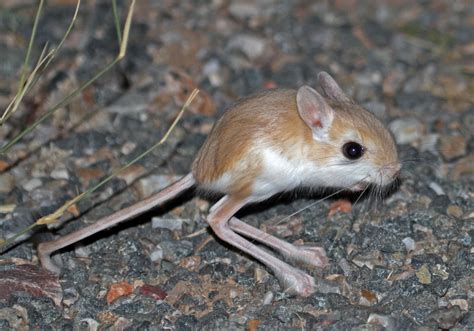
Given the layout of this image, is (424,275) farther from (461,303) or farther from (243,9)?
(243,9)

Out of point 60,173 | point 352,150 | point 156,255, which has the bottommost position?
point 156,255

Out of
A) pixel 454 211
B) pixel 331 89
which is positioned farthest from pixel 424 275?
pixel 331 89

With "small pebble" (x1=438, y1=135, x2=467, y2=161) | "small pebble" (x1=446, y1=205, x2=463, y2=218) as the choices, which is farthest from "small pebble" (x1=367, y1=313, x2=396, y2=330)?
"small pebble" (x1=438, y1=135, x2=467, y2=161)

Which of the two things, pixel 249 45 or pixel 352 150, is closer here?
pixel 352 150

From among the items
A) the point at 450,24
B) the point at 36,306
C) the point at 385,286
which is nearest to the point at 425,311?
the point at 385,286

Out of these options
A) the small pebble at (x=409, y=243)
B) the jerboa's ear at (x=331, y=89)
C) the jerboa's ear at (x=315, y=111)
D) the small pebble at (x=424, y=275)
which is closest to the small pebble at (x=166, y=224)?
the jerboa's ear at (x=315, y=111)

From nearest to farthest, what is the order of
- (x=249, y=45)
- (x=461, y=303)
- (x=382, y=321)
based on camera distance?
(x=382, y=321) → (x=461, y=303) → (x=249, y=45)
